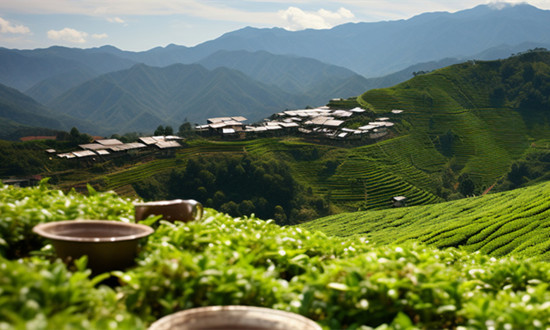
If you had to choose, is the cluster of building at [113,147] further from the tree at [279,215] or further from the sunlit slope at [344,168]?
the tree at [279,215]

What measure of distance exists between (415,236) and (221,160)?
45736 mm

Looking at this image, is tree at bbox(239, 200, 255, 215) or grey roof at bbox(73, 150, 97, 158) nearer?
tree at bbox(239, 200, 255, 215)

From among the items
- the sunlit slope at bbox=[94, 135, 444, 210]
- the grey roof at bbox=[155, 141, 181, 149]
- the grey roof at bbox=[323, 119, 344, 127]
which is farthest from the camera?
the grey roof at bbox=[323, 119, 344, 127]

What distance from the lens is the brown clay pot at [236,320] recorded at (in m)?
3.23

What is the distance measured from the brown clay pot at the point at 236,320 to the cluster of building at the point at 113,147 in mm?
59796

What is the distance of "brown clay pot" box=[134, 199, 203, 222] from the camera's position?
5.87 m

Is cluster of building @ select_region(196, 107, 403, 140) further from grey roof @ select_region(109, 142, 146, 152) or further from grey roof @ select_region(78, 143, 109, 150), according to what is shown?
grey roof @ select_region(78, 143, 109, 150)

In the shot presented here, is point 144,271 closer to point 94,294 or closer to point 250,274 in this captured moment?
point 94,294

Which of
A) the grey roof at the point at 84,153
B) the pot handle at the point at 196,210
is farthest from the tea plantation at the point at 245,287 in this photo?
the grey roof at the point at 84,153

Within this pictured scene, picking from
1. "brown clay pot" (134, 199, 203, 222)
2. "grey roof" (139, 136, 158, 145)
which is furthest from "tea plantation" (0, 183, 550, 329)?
"grey roof" (139, 136, 158, 145)

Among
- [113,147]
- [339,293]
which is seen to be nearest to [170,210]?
[339,293]

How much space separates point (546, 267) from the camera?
214 inches

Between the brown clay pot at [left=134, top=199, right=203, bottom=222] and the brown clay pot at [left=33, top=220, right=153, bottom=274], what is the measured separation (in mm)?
909

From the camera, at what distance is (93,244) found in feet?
14.4
